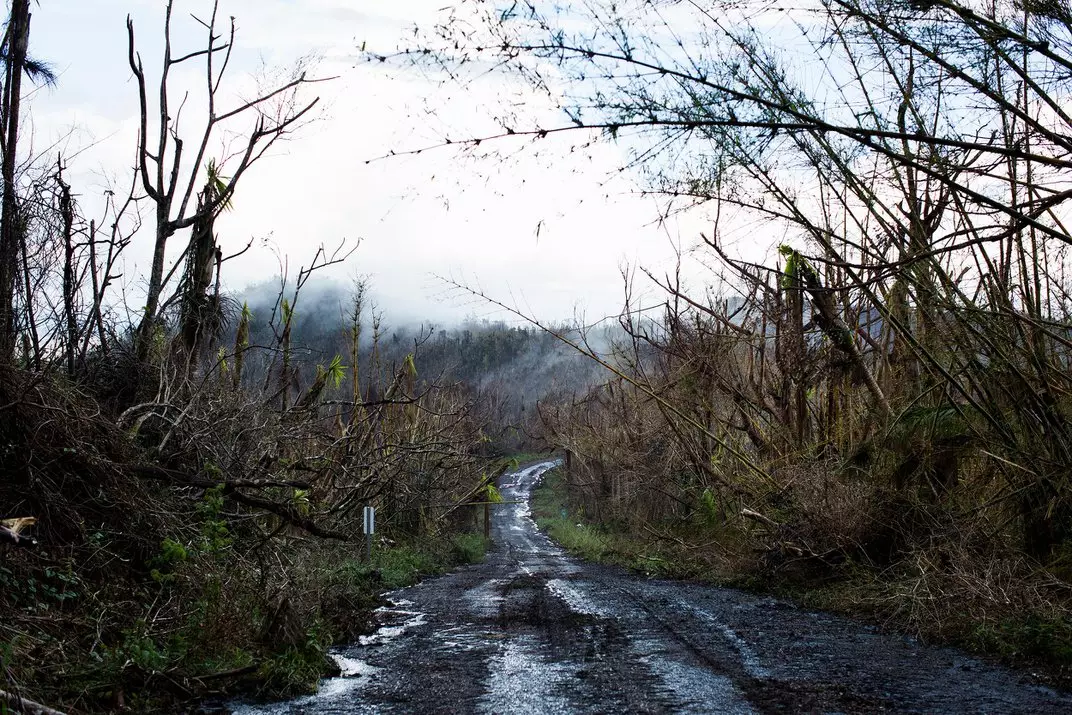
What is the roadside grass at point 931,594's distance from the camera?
24.5 feet

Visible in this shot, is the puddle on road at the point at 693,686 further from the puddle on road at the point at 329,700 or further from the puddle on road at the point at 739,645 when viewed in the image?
the puddle on road at the point at 329,700

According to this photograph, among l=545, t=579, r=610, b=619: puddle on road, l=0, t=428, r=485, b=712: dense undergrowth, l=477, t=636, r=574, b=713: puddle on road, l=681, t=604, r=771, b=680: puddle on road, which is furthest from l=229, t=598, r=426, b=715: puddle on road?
l=681, t=604, r=771, b=680: puddle on road

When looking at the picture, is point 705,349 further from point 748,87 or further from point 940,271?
point 748,87

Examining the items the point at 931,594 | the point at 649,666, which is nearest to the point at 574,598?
the point at 931,594

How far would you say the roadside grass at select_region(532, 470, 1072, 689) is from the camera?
294 inches

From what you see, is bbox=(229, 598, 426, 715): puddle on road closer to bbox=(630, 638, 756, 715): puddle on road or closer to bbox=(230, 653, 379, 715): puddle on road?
bbox=(230, 653, 379, 715): puddle on road

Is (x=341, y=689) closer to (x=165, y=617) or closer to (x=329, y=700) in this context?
(x=329, y=700)

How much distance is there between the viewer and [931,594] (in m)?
9.41

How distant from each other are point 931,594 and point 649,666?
3.83m

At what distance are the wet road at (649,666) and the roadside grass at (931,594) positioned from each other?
35 cm

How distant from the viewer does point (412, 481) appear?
82.3 feet

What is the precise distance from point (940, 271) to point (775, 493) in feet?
24.2

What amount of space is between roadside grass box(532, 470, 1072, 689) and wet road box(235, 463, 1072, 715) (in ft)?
1.14

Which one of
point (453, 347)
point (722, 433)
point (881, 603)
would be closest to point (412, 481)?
point (722, 433)
